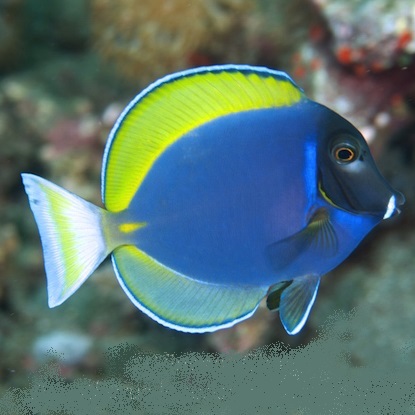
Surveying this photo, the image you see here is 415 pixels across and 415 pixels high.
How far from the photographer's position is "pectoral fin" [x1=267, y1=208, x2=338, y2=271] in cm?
115

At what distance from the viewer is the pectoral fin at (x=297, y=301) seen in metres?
1.22

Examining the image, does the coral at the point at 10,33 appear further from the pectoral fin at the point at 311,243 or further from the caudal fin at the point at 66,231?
the pectoral fin at the point at 311,243

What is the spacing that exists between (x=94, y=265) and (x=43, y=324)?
181cm

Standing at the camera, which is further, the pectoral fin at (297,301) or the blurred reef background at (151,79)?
the blurred reef background at (151,79)

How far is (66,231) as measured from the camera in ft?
3.99

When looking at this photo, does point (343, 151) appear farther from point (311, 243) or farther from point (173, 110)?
point (173, 110)

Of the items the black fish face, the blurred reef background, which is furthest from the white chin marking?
the blurred reef background

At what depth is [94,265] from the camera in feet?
4.02

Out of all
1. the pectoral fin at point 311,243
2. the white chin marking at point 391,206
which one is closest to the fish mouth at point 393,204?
the white chin marking at point 391,206

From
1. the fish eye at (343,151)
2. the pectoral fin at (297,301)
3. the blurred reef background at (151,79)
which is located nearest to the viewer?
the fish eye at (343,151)

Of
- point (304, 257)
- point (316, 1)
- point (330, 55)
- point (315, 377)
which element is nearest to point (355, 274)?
point (315, 377)

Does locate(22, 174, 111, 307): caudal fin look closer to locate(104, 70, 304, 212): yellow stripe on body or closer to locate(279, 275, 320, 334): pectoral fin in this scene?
locate(104, 70, 304, 212): yellow stripe on body

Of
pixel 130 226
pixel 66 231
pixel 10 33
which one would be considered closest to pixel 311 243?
pixel 130 226

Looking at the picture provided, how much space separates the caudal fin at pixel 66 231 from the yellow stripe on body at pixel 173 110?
74 millimetres
